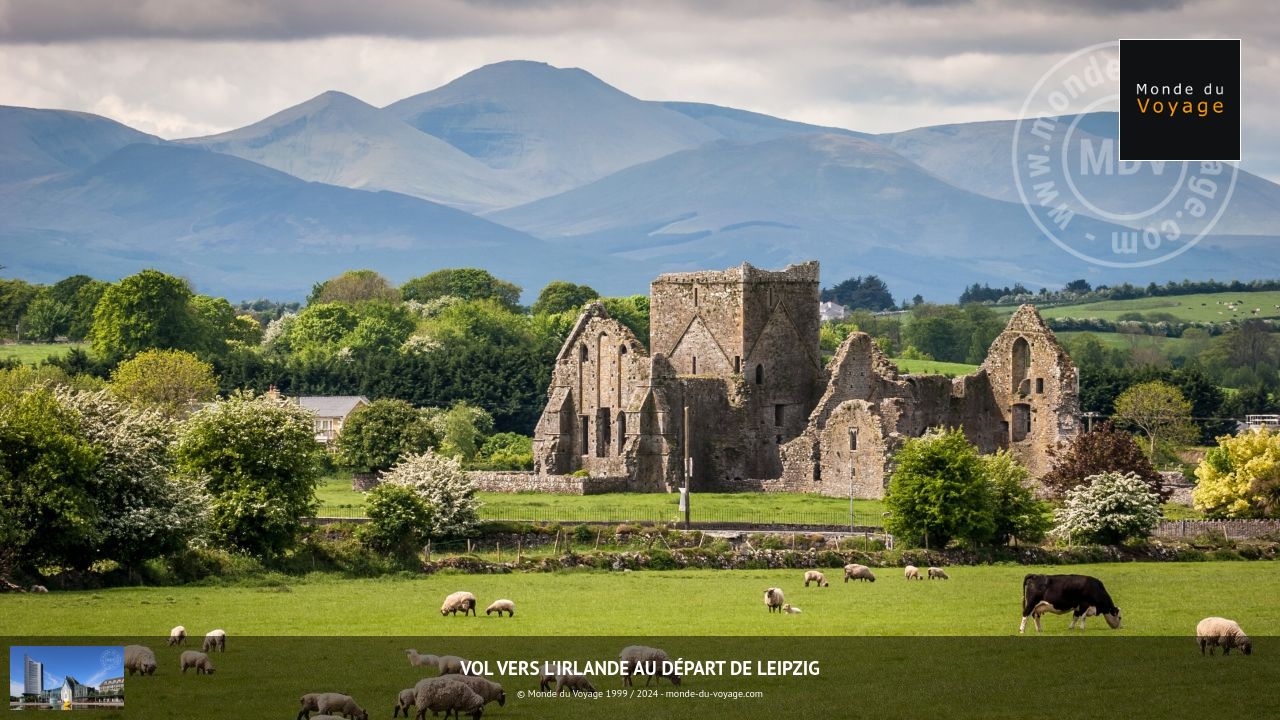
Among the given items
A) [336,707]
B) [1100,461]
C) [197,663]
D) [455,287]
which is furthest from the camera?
[455,287]

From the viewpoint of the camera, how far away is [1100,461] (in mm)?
73812

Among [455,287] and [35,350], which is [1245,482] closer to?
[35,350]

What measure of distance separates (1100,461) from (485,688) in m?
45.4

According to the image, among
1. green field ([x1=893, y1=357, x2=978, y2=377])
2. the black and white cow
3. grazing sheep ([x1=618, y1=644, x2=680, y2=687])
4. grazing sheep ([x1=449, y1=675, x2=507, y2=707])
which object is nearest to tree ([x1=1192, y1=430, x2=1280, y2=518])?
the black and white cow

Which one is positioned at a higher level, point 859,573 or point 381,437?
point 381,437

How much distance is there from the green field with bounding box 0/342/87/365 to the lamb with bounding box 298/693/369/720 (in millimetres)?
103276

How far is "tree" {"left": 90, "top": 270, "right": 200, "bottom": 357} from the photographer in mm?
128500

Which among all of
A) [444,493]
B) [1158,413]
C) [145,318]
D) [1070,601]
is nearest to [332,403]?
[145,318]

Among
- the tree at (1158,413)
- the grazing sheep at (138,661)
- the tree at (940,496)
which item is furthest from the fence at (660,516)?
the tree at (1158,413)

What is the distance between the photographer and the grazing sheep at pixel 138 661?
3584cm

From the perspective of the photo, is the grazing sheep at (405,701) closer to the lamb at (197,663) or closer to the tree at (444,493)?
the lamb at (197,663)

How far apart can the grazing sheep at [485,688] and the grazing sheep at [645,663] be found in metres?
3.38

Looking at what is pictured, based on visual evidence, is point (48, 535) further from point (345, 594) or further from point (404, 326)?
point (404, 326)

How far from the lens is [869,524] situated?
71.1 m
